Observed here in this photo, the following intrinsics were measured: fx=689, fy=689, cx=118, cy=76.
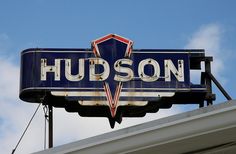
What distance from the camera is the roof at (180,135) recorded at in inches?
317

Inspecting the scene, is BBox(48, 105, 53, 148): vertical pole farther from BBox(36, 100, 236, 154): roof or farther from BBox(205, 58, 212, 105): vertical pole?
BBox(36, 100, 236, 154): roof

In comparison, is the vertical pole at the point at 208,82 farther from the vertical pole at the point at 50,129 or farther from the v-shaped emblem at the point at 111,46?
the vertical pole at the point at 50,129

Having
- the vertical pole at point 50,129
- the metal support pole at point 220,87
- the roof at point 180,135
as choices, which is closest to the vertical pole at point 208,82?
the metal support pole at point 220,87

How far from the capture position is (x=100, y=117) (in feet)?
64.3

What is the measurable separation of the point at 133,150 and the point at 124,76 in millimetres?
11010

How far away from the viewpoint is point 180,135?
8383mm

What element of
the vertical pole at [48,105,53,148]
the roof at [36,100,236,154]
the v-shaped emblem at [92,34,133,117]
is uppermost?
the v-shaped emblem at [92,34,133,117]

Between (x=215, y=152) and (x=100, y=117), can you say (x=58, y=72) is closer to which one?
(x=100, y=117)

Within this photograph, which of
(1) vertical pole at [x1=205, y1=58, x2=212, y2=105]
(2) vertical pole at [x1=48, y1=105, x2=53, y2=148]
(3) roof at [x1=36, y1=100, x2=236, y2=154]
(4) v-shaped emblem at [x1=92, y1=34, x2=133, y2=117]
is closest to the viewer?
(3) roof at [x1=36, y1=100, x2=236, y2=154]

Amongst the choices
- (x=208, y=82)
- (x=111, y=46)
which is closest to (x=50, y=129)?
(x=111, y=46)

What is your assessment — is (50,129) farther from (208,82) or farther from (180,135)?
(180,135)

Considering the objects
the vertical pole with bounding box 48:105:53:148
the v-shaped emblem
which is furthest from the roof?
the v-shaped emblem

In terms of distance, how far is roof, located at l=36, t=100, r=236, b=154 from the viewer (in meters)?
8.05

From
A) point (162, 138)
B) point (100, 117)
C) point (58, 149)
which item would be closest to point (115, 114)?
point (100, 117)
